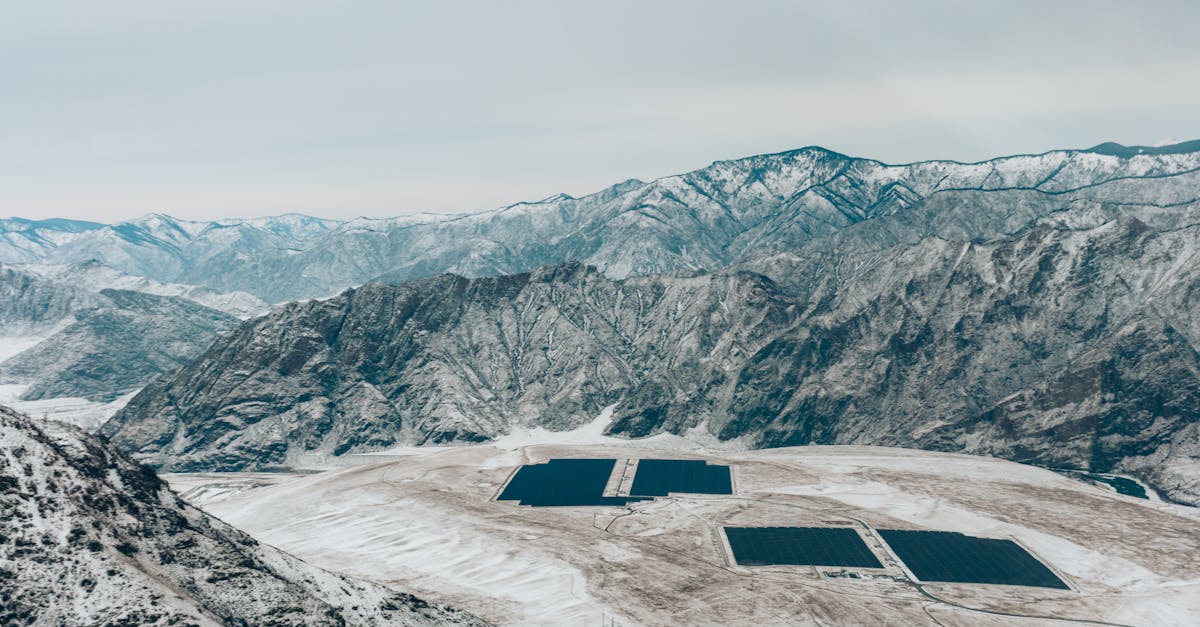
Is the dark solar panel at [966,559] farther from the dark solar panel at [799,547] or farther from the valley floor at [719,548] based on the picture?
the dark solar panel at [799,547]

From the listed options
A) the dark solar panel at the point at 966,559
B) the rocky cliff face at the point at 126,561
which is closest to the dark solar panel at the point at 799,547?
the dark solar panel at the point at 966,559

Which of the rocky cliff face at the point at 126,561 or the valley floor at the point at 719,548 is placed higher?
the rocky cliff face at the point at 126,561

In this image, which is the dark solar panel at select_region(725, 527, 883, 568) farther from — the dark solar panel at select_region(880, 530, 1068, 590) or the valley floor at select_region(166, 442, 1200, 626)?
the dark solar panel at select_region(880, 530, 1068, 590)

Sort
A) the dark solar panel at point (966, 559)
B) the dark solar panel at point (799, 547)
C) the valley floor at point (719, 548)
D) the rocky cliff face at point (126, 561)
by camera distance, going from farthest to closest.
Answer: the dark solar panel at point (799, 547) → the dark solar panel at point (966, 559) → the valley floor at point (719, 548) → the rocky cliff face at point (126, 561)

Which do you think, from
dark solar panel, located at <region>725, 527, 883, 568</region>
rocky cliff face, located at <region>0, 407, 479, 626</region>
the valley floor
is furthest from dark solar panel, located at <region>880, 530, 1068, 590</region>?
rocky cliff face, located at <region>0, 407, 479, 626</region>

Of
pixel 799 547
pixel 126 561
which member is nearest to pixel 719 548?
pixel 799 547

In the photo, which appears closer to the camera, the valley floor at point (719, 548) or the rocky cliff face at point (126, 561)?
the rocky cliff face at point (126, 561)

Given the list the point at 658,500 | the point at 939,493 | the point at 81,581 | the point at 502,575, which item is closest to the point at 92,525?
the point at 81,581

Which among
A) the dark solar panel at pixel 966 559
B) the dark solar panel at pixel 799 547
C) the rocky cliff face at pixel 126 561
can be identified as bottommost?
the dark solar panel at pixel 966 559

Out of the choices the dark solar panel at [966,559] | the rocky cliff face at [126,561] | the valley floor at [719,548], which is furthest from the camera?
the dark solar panel at [966,559]
